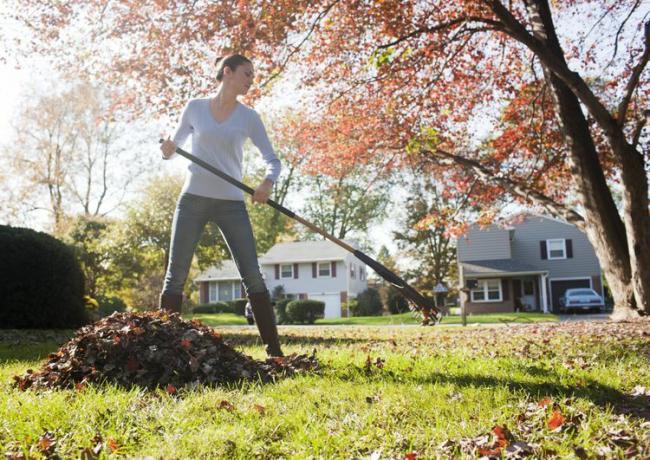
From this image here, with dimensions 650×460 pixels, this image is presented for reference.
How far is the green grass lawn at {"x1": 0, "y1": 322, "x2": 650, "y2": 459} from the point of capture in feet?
7.75

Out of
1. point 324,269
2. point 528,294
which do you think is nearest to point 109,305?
point 324,269

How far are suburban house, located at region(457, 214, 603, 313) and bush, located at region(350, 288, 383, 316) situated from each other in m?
5.52

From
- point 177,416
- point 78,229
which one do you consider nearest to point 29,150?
point 78,229

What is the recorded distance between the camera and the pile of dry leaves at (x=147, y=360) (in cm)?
356

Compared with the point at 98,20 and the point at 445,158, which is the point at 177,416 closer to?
the point at 98,20

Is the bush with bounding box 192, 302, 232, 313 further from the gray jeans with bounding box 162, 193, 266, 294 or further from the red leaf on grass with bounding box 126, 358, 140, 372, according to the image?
the red leaf on grass with bounding box 126, 358, 140, 372

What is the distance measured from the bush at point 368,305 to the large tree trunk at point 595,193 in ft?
82.1

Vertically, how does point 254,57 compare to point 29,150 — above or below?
below

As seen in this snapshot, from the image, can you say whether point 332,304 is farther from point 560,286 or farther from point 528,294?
point 560,286

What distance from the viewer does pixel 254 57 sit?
9250 millimetres

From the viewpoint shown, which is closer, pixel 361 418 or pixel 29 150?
pixel 361 418

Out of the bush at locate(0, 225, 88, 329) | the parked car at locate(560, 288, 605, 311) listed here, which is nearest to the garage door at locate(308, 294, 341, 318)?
the parked car at locate(560, 288, 605, 311)

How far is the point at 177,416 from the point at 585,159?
9.08 m

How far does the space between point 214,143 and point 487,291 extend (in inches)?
1276
